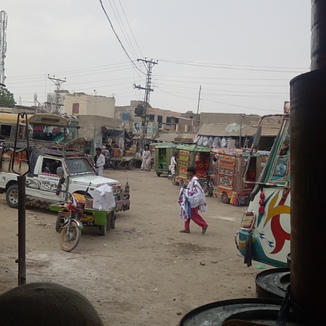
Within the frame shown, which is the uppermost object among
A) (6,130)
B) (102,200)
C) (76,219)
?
(6,130)

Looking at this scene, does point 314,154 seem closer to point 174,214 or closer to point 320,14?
point 320,14

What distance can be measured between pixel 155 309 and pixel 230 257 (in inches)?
115

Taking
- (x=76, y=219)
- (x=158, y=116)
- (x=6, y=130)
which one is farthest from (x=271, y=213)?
(x=158, y=116)

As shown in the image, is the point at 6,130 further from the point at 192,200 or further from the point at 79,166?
the point at 192,200

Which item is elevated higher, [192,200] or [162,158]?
[162,158]

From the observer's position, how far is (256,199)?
4969mm

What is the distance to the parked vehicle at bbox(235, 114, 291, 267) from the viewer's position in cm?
465

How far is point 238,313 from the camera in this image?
165 centimetres

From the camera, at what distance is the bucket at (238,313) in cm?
162

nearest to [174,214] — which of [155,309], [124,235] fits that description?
[124,235]

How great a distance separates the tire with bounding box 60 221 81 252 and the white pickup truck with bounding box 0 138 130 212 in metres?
2.35

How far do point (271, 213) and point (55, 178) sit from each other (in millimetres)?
7098

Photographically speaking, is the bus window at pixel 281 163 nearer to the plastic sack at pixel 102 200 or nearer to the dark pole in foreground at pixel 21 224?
the dark pole in foreground at pixel 21 224

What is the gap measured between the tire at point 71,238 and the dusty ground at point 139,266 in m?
0.15
